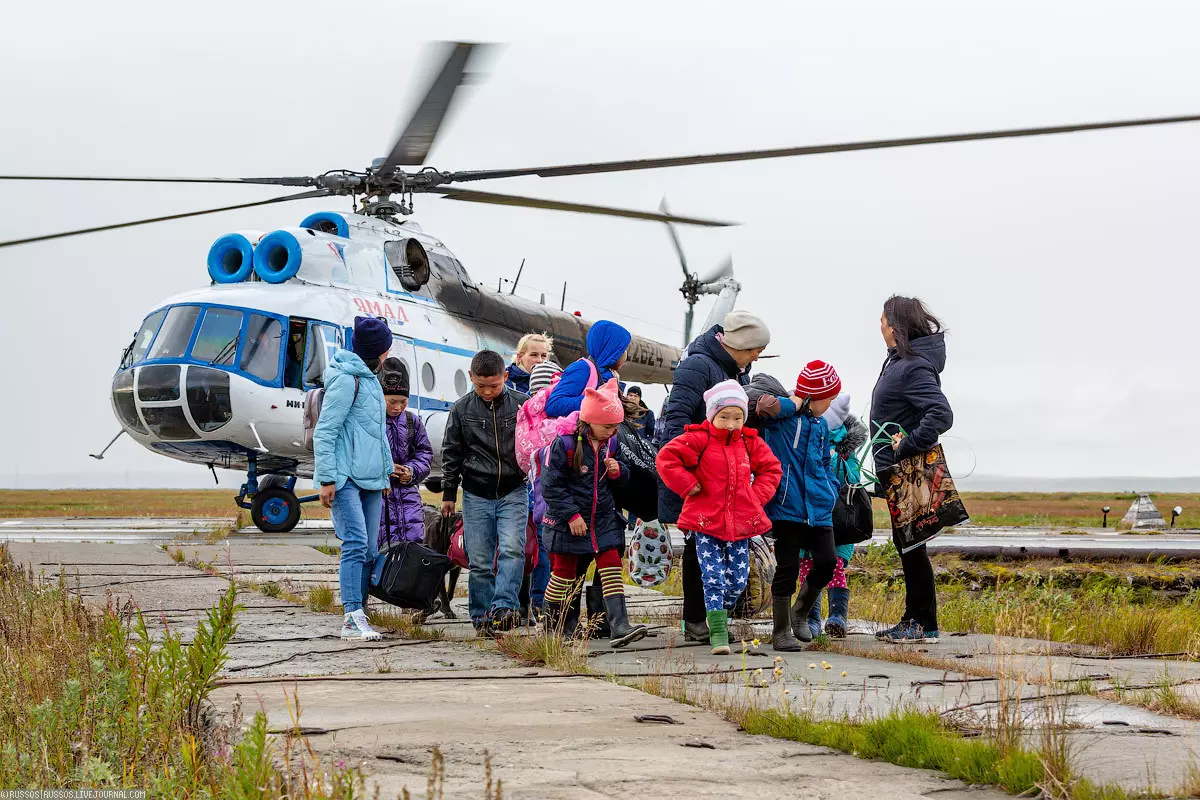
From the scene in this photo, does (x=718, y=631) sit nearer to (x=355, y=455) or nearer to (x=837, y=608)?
(x=837, y=608)

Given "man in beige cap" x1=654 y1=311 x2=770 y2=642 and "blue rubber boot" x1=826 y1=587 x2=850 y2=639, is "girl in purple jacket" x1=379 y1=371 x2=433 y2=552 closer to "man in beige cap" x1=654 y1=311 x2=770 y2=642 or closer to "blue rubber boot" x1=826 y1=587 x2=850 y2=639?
"man in beige cap" x1=654 y1=311 x2=770 y2=642

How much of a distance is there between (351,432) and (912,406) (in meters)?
3.14

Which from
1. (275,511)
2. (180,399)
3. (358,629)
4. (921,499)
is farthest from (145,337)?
(921,499)

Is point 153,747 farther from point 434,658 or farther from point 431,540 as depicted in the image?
point 431,540

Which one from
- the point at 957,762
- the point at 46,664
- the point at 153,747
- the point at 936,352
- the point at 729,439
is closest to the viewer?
the point at 957,762

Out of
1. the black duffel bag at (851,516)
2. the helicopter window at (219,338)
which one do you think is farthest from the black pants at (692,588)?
the helicopter window at (219,338)

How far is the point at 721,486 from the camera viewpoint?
5953 millimetres

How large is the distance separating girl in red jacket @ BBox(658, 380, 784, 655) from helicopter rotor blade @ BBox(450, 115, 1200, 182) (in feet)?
11.4

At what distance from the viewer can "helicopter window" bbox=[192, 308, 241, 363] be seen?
14.1 meters

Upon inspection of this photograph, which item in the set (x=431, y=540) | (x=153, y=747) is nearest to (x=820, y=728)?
(x=153, y=747)

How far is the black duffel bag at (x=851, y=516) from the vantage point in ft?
21.7

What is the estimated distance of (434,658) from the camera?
18.2 feet

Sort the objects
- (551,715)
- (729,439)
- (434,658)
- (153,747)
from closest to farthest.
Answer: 1. (153,747)
2. (551,715)
3. (434,658)
4. (729,439)

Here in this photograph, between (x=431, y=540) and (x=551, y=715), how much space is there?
3992mm
